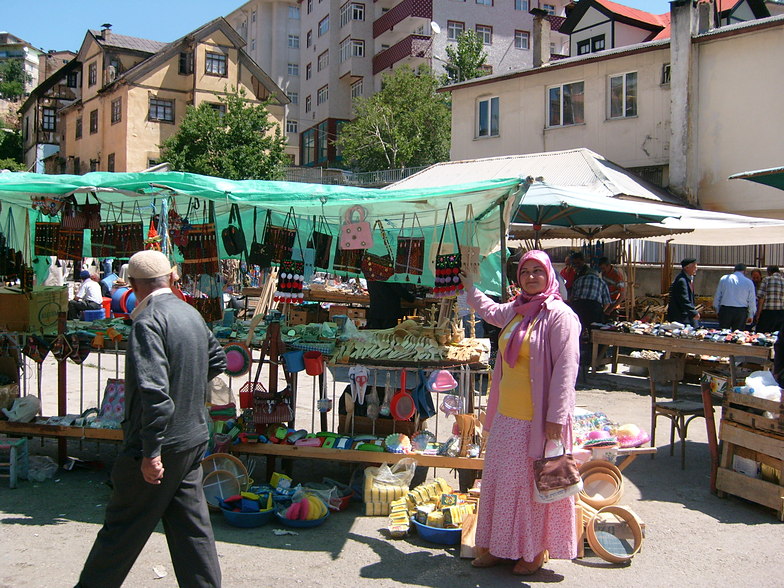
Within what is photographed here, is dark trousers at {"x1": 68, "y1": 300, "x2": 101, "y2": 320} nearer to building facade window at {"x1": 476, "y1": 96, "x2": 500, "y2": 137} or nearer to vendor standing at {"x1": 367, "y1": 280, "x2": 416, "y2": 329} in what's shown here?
vendor standing at {"x1": 367, "y1": 280, "x2": 416, "y2": 329}

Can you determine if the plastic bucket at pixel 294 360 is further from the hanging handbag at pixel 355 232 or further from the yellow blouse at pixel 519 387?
the yellow blouse at pixel 519 387

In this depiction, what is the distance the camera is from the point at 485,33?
38.3 m

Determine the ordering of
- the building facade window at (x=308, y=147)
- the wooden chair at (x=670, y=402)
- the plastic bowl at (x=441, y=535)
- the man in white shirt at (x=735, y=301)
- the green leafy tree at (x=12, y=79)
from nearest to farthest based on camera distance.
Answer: the plastic bowl at (x=441, y=535) < the wooden chair at (x=670, y=402) < the man in white shirt at (x=735, y=301) < the building facade window at (x=308, y=147) < the green leafy tree at (x=12, y=79)

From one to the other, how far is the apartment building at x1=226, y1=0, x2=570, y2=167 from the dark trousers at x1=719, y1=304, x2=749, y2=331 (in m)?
27.2

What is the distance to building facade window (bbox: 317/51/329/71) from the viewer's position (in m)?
42.7

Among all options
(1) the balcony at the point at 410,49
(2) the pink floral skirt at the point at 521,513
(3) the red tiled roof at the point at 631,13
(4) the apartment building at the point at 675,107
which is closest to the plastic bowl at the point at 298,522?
(2) the pink floral skirt at the point at 521,513

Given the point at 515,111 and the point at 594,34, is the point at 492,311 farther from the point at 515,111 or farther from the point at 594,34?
the point at 594,34

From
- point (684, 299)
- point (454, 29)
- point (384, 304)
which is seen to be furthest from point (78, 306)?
point (454, 29)

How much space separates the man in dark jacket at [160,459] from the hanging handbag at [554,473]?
1716mm

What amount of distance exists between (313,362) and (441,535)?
1.63m

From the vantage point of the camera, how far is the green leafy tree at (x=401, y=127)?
3167 centimetres

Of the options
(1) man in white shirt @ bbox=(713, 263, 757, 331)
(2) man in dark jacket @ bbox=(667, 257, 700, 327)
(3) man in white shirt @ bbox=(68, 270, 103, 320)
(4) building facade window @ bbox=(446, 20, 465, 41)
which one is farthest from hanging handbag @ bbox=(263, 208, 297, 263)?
(4) building facade window @ bbox=(446, 20, 465, 41)

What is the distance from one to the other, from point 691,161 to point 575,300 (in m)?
10.1

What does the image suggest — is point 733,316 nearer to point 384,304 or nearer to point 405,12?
point 384,304
